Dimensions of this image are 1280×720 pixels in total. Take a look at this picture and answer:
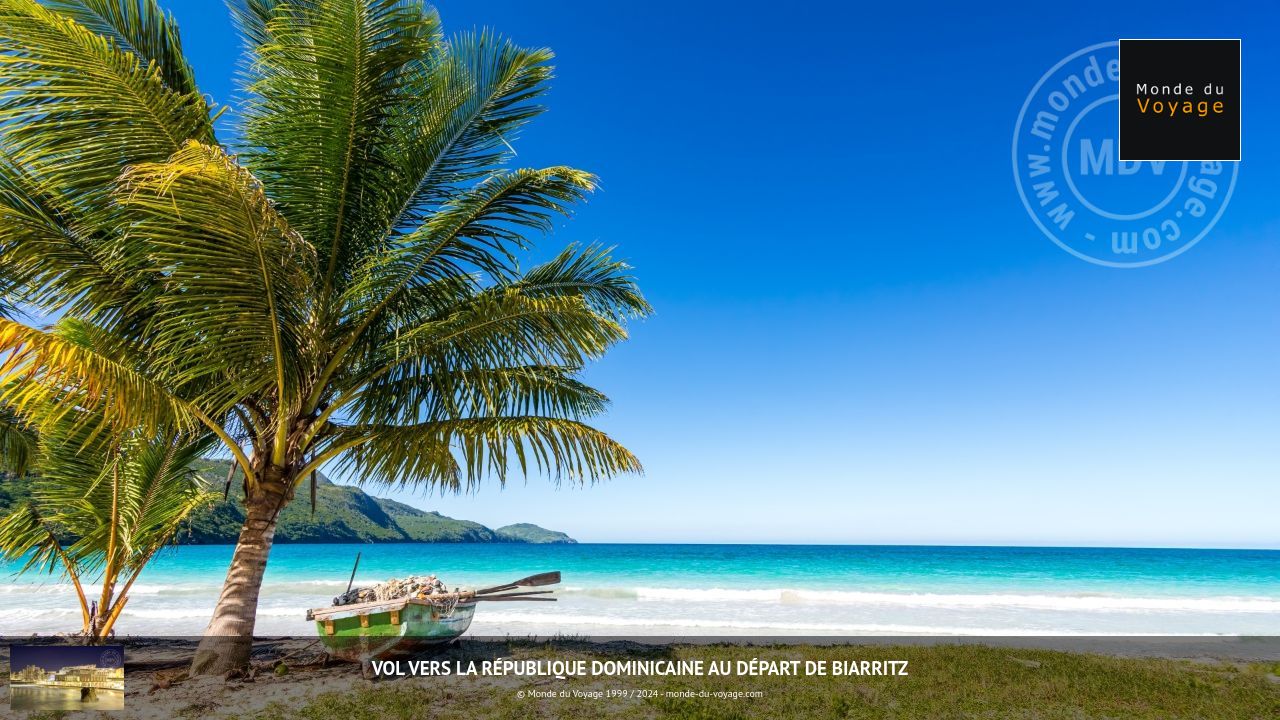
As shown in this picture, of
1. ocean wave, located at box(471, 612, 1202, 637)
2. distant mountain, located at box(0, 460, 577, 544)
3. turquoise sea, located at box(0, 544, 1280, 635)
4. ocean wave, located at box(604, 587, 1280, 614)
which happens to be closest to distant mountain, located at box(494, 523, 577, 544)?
distant mountain, located at box(0, 460, 577, 544)

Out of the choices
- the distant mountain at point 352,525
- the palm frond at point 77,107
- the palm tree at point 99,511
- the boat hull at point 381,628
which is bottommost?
the distant mountain at point 352,525

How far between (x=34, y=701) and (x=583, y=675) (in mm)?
5081

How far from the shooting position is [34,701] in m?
5.75

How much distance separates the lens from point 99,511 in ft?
24.8

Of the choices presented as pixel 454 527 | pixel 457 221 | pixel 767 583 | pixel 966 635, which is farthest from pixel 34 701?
pixel 454 527

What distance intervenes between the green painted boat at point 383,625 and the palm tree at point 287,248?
2.92 feet

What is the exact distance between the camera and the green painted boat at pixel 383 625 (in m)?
7.35

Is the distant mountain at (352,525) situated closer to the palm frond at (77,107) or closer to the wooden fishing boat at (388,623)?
the wooden fishing boat at (388,623)

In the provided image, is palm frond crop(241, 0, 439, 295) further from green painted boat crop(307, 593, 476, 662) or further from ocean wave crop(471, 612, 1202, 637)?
ocean wave crop(471, 612, 1202, 637)

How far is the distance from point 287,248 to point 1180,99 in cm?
1022

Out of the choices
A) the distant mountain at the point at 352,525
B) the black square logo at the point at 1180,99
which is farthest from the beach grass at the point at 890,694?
the distant mountain at the point at 352,525

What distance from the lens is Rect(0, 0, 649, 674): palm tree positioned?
5641mm

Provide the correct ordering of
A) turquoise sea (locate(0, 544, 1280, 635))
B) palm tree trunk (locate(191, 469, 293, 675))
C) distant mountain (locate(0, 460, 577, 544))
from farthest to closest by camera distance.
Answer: distant mountain (locate(0, 460, 577, 544)), turquoise sea (locate(0, 544, 1280, 635)), palm tree trunk (locate(191, 469, 293, 675))

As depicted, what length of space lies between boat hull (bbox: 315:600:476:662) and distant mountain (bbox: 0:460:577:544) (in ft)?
177
